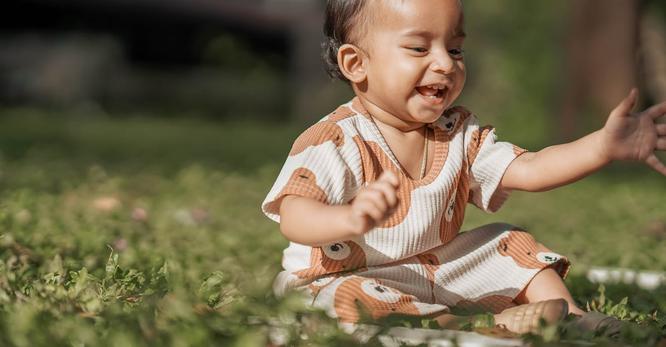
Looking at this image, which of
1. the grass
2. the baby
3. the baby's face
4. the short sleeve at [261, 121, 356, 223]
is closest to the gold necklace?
the baby

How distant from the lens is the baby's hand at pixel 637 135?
3199 mm

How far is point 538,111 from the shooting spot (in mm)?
20734

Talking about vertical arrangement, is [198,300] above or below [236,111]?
above

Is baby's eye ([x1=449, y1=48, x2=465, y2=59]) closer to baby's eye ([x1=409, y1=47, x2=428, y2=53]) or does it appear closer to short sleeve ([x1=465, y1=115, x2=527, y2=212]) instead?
baby's eye ([x1=409, y1=47, x2=428, y2=53])

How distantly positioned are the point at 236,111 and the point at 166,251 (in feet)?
68.1

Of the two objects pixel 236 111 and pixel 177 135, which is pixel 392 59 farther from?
pixel 236 111

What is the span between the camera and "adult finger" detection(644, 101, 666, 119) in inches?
127

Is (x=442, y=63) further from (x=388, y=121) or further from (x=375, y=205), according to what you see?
(x=375, y=205)

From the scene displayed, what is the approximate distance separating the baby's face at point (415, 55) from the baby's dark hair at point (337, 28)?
67 millimetres

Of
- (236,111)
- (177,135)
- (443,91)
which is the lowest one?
(236,111)

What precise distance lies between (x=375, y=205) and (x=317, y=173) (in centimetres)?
48

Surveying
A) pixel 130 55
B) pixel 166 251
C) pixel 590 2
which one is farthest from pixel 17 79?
pixel 166 251

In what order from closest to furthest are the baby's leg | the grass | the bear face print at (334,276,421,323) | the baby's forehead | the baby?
the grass
the bear face print at (334,276,421,323)
the baby
the baby's forehead
the baby's leg

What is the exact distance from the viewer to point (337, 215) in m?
2.90
